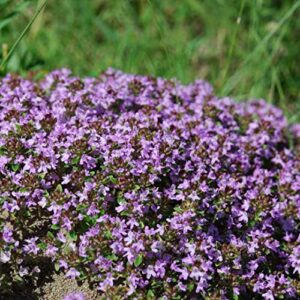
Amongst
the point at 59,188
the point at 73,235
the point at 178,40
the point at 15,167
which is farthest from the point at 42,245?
the point at 178,40

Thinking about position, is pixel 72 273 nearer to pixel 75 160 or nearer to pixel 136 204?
pixel 136 204

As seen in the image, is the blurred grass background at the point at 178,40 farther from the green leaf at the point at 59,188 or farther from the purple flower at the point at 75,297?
the purple flower at the point at 75,297

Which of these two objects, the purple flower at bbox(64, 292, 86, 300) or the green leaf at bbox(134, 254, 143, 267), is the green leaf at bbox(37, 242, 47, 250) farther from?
the green leaf at bbox(134, 254, 143, 267)

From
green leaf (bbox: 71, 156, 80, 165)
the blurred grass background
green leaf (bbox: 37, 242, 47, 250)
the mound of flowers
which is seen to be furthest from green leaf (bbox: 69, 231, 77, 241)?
the blurred grass background

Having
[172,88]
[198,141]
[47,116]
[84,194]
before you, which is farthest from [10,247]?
[172,88]

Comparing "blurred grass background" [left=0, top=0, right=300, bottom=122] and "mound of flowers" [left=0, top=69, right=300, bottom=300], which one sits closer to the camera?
"mound of flowers" [left=0, top=69, right=300, bottom=300]

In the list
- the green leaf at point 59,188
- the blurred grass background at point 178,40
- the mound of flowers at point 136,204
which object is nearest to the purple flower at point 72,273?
the mound of flowers at point 136,204
